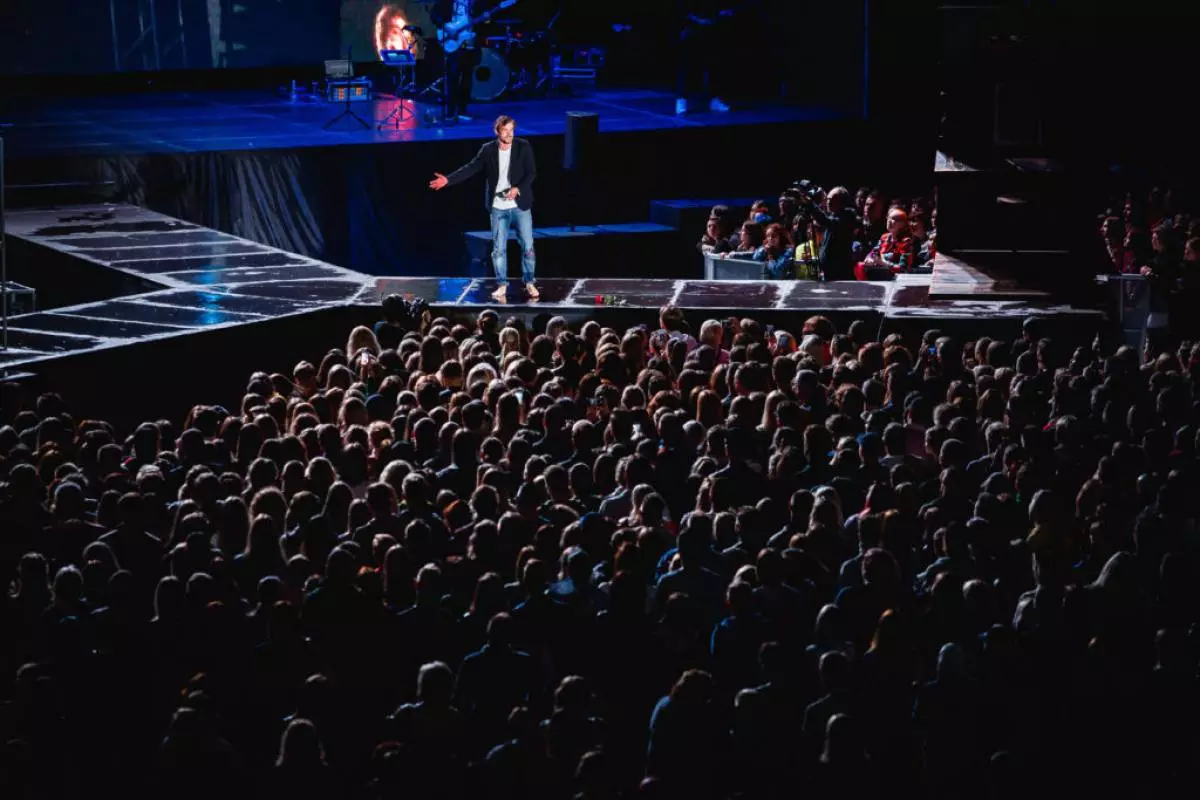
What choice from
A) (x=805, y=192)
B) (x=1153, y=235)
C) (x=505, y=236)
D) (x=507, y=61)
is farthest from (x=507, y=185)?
(x=507, y=61)

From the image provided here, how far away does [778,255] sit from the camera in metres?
14.5

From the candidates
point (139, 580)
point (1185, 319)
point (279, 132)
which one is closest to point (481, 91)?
point (279, 132)

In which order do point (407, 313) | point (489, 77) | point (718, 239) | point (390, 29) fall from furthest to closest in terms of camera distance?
point (390, 29)
point (489, 77)
point (718, 239)
point (407, 313)

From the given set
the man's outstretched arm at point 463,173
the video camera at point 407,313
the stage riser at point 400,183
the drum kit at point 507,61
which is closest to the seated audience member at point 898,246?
the man's outstretched arm at point 463,173

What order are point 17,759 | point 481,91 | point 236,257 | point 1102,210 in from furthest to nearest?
point 481,91 < point 1102,210 < point 236,257 < point 17,759

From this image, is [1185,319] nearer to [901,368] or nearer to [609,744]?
[901,368]

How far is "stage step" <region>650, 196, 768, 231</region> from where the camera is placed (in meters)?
18.6

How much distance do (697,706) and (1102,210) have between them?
11.1 metres

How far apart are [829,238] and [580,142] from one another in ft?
12.5

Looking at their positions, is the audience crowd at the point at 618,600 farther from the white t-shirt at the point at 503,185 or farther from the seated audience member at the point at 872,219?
the seated audience member at the point at 872,219

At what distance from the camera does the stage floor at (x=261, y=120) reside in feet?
60.3

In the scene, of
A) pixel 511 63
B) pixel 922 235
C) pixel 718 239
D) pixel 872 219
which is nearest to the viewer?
pixel 922 235

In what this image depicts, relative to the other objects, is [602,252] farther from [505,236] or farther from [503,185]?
[503,185]

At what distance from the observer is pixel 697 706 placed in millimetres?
6277
